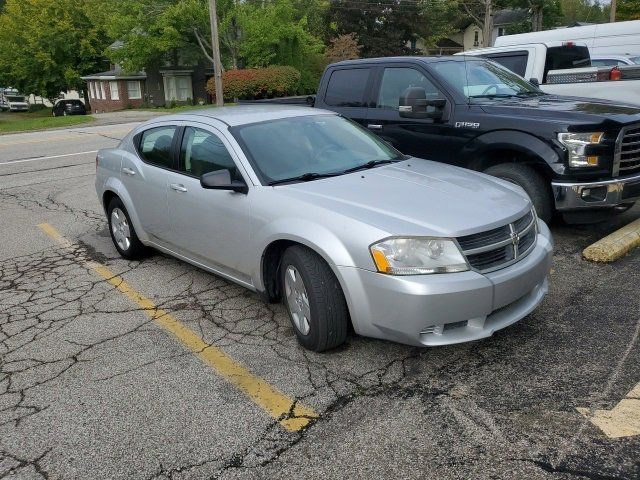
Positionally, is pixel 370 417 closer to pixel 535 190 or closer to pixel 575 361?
pixel 575 361

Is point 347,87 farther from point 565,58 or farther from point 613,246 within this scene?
point 565,58

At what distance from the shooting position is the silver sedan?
3371 millimetres

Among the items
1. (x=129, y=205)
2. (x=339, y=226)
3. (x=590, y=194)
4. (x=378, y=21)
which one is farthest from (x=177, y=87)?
Result: (x=339, y=226)

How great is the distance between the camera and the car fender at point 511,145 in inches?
217

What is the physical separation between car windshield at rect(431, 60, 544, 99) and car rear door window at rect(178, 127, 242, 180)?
2.96 meters

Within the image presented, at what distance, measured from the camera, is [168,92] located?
45750mm

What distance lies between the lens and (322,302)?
3605 mm

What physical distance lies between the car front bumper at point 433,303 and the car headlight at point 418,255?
5cm

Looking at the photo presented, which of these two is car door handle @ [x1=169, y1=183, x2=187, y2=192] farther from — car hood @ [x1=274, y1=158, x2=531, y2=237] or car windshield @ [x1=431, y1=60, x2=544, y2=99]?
car windshield @ [x1=431, y1=60, x2=544, y2=99]

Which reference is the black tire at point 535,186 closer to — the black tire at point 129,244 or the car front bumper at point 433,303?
the car front bumper at point 433,303

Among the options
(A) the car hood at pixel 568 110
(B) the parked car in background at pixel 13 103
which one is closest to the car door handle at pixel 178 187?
(A) the car hood at pixel 568 110

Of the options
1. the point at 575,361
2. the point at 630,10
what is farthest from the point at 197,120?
the point at 630,10

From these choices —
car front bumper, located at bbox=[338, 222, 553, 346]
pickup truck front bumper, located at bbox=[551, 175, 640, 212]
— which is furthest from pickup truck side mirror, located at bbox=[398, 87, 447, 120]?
car front bumper, located at bbox=[338, 222, 553, 346]

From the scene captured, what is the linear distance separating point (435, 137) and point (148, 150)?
118 inches
